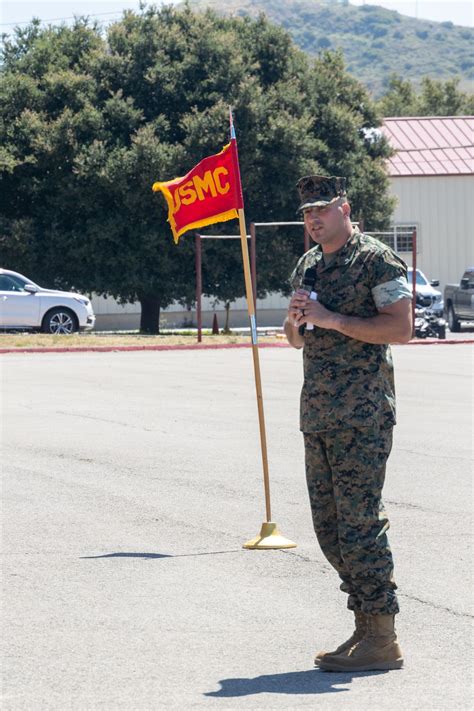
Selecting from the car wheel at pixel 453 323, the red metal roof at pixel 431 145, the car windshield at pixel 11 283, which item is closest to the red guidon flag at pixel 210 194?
the car windshield at pixel 11 283

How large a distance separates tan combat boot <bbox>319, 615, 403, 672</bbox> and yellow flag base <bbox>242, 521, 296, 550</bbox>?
2.73 meters

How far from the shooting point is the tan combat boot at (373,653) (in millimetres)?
5816

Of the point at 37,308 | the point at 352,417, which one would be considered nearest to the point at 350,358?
the point at 352,417

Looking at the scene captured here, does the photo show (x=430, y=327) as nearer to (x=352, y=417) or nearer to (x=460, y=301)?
(x=460, y=301)

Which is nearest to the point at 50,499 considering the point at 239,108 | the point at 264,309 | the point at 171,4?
the point at 239,108

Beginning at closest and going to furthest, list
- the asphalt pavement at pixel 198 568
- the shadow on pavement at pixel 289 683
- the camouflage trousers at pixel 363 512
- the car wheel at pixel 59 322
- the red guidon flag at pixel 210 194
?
1. the shadow on pavement at pixel 289 683
2. the asphalt pavement at pixel 198 568
3. the camouflage trousers at pixel 363 512
4. the red guidon flag at pixel 210 194
5. the car wheel at pixel 59 322

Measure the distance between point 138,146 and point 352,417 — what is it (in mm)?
32511

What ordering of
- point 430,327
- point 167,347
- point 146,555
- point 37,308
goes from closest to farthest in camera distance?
point 146,555, point 167,347, point 37,308, point 430,327

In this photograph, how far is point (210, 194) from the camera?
1104 centimetres

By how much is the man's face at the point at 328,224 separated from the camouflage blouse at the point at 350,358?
0.06m

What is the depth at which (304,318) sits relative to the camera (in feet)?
19.0

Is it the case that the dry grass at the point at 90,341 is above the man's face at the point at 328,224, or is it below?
below

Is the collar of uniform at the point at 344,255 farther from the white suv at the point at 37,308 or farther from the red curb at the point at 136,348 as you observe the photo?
the white suv at the point at 37,308

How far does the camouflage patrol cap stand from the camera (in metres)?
5.89
